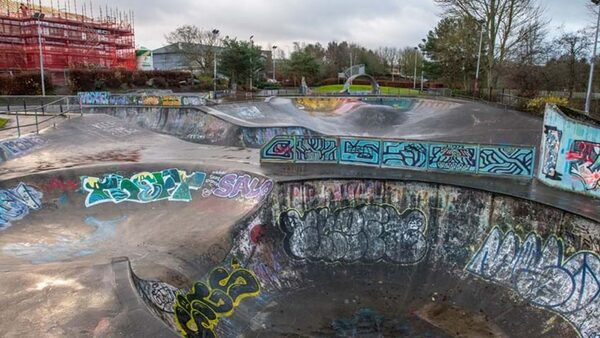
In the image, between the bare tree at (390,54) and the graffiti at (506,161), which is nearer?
the graffiti at (506,161)

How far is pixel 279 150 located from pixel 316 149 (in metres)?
1.69

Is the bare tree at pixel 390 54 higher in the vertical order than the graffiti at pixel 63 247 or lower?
higher

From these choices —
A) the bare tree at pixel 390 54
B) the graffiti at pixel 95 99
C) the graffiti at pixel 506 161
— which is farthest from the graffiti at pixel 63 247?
the bare tree at pixel 390 54

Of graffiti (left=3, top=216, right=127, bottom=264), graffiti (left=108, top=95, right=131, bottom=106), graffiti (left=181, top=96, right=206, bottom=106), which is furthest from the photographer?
graffiti (left=108, top=95, right=131, bottom=106)

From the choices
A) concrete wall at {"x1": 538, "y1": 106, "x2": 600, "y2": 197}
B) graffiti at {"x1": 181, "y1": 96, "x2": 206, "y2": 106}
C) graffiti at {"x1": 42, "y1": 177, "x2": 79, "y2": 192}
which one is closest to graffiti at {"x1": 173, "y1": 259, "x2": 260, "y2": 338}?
graffiti at {"x1": 42, "y1": 177, "x2": 79, "y2": 192}

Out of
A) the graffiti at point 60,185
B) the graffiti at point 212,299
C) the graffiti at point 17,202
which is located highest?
the graffiti at point 60,185

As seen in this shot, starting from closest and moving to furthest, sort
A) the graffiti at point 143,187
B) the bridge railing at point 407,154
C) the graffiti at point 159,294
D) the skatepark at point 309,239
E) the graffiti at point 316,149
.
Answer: the graffiti at point 159,294
the skatepark at point 309,239
the bridge railing at point 407,154
the graffiti at point 143,187
the graffiti at point 316,149

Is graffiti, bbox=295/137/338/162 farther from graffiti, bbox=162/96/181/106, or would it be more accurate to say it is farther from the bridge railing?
graffiti, bbox=162/96/181/106

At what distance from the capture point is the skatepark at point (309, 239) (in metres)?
10.1

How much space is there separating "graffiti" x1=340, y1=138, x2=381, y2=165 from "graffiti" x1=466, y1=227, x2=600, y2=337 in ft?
20.2

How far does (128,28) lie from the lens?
242 ft

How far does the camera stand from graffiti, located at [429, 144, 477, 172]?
667 inches

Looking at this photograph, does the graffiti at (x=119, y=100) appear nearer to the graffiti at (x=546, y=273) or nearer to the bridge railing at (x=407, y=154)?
the bridge railing at (x=407, y=154)

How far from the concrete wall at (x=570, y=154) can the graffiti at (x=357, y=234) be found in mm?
5009
